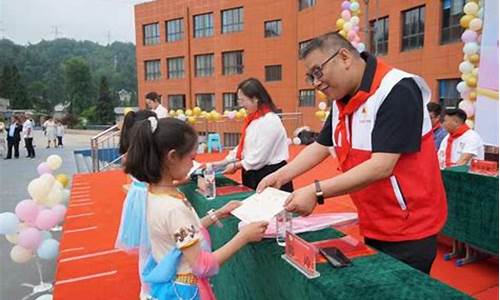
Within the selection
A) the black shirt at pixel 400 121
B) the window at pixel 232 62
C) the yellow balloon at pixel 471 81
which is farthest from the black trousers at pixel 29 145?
the black shirt at pixel 400 121

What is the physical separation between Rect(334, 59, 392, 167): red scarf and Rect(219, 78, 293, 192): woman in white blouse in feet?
3.99

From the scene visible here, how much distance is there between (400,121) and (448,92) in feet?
39.0

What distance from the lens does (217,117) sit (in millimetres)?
10883

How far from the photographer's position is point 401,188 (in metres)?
1.24

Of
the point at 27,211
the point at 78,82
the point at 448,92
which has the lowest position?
the point at 27,211

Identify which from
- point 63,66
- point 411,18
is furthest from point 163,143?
point 63,66

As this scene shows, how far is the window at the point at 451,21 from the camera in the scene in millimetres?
11125

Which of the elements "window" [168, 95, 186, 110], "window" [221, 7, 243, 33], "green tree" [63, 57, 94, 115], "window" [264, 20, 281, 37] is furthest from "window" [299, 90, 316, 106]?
"green tree" [63, 57, 94, 115]

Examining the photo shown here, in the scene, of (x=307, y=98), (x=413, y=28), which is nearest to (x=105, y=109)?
(x=307, y=98)

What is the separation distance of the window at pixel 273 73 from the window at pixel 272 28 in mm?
1622

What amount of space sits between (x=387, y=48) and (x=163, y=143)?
45.2ft

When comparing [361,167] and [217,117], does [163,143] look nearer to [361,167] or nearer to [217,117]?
[361,167]

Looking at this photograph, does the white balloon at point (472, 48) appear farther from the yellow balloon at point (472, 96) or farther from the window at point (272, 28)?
the window at point (272, 28)

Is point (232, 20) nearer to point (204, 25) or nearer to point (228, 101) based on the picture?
point (204, 25)
